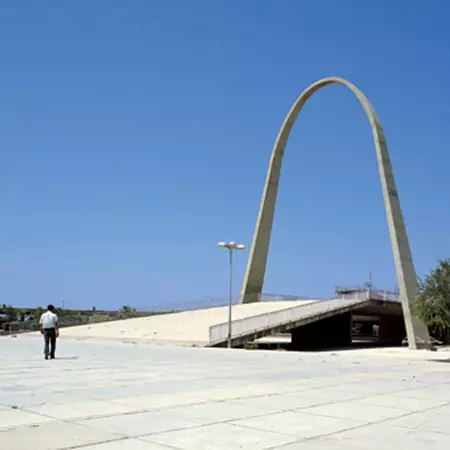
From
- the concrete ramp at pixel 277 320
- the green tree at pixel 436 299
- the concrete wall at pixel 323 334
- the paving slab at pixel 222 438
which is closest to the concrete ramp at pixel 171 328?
the concrete ramp at pixel 277 320

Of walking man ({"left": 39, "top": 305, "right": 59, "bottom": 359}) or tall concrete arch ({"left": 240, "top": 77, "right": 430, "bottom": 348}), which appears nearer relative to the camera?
walking man ({"left": 39, "top": 305, "right": 59, "bottom": 359})

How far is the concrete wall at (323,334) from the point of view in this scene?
48094mm

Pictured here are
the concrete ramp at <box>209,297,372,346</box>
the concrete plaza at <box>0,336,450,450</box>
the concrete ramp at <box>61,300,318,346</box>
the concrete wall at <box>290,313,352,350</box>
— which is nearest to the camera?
the concrete plaza at <box>0,336,450,450</box>

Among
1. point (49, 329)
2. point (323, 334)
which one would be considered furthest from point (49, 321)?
point (323, 334)

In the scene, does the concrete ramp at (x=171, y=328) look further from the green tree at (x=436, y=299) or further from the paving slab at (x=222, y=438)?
the paving slab at (x=222, y=438)

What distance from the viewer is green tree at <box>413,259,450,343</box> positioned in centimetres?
2383

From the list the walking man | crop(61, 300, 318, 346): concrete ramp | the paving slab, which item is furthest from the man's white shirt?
crop(61, 300, 318, 346): concrete ramp

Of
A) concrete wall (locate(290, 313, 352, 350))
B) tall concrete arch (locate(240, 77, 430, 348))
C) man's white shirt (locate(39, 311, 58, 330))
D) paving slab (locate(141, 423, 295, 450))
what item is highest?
tall concrete arch (locate(240, 77, 430, 348))

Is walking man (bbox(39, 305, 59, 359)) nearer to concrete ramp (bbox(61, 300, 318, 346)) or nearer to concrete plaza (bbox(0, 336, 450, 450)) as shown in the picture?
concrete plaza (bbox(0, 336, 450, 450))

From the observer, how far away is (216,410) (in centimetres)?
864

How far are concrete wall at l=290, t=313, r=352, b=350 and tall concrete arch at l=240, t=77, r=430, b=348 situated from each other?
734cm

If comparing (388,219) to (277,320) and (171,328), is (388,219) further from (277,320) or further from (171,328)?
(171,328)

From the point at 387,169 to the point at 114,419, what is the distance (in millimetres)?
43541

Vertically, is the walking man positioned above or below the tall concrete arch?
below
